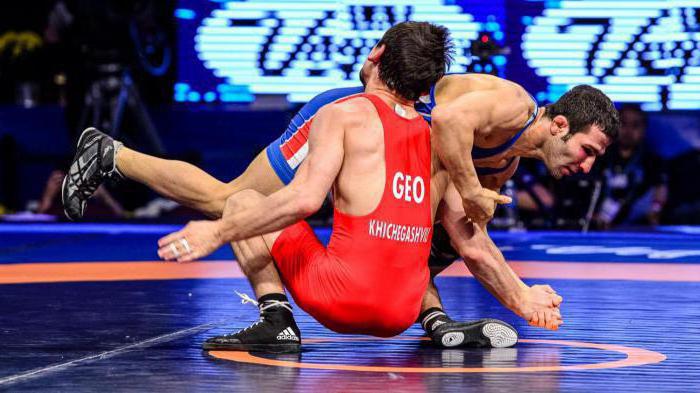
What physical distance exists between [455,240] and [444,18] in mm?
6555

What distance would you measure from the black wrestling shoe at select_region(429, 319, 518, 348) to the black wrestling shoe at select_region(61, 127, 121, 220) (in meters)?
1.35

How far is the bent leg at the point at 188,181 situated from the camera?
4.35m

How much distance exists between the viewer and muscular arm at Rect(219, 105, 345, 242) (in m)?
3.19

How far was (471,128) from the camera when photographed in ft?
12.5

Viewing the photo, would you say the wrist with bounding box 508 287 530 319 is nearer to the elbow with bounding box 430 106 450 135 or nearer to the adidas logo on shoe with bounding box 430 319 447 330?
the adidas logo on shoe with bounding box 430 319 447 330

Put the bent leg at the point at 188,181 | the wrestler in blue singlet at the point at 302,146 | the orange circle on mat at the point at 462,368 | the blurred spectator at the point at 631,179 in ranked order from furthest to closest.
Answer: the blurred spectator at the point at 631,179, the bent leg at the point at 188,181, the wrestler in blue singlet at the point at 302,146, the orange circle on mat at the point at 462,368

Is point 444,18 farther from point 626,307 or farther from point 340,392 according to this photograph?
point 340,392

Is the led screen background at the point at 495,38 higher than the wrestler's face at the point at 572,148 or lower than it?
lower

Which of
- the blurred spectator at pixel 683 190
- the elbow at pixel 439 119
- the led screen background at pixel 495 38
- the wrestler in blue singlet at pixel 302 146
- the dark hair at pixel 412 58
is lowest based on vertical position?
the blurred spectator at pixel 683 190

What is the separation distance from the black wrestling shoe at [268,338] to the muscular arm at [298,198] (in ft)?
1.42

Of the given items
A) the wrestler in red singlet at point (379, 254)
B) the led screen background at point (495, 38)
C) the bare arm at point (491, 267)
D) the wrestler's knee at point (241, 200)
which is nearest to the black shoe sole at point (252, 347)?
the wrestler in red singlet at point (379, 254)

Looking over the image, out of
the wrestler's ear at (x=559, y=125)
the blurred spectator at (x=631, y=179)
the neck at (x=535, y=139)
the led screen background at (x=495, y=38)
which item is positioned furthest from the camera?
the led screen background at (x=495, y=38)

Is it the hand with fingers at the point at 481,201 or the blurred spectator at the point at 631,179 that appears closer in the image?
the hand with fingers at the point at 481,201

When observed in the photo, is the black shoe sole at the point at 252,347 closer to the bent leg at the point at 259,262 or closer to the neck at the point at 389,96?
the bent leg at the point at 259,262
